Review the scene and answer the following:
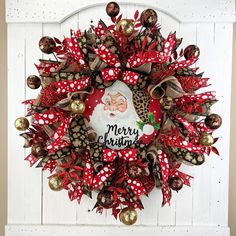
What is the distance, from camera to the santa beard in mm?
1334

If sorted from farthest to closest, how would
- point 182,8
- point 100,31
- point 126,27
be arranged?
point 182,8, point 100,31, point 126,27

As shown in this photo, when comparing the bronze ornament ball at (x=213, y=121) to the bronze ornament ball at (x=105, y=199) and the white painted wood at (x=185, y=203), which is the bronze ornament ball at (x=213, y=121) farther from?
the bronze ornament ball at (x=105, y=199)

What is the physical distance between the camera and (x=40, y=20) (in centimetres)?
140

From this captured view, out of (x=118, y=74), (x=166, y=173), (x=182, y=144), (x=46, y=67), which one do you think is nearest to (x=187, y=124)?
(x=182, y=144)

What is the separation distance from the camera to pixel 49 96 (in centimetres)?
126

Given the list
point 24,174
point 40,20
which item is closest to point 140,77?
point 40,20

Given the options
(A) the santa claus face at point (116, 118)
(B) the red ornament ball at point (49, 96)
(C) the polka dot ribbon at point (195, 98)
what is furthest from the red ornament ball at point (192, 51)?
(B) the red ornament ball at point (49, 96)

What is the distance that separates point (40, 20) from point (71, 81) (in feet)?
1.06

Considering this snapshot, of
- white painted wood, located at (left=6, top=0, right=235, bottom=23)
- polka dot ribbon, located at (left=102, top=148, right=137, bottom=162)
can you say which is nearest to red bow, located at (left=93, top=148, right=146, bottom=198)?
polka dot ribbon, located at (left=102, top=148, right=137, bottom=162)

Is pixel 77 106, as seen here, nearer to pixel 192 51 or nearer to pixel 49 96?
pixel 49 96

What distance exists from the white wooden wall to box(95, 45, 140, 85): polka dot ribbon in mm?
234

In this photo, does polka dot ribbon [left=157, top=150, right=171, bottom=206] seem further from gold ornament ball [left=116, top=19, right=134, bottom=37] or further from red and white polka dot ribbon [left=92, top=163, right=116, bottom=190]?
gold ornament ball [left=116, top=19, right=134, bottom=37]

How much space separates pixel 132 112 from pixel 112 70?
177 millimetres

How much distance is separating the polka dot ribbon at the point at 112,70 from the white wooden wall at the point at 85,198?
234 mm
